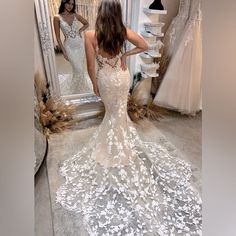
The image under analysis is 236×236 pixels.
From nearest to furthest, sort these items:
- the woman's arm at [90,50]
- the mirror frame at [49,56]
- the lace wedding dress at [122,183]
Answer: the lace wedding dress at [122,183]
the woman's arm at [90,50]
the mirror frame at [49,56]

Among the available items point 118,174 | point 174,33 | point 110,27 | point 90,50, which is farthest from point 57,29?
point 118,174

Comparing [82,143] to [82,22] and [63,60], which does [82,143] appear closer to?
[63,60]

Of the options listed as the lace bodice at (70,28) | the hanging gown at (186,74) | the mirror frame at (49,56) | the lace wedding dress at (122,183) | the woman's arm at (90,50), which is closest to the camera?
the lace wedding dress at (122,183)

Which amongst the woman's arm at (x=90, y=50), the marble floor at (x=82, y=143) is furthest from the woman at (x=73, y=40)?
the woman's arm at (x=90, y=50)

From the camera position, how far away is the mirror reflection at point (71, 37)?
205 centimetres

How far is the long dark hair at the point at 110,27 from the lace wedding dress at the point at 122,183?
11 cm

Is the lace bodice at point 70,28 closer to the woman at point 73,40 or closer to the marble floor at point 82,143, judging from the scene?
the woman at point 73,40

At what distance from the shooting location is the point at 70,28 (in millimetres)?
2119

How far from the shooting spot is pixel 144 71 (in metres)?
2.43

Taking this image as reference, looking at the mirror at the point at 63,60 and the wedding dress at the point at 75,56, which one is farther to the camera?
the wedding dress at the point at 75,56

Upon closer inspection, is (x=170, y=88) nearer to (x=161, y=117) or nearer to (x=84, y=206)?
(x=161, y=117)
